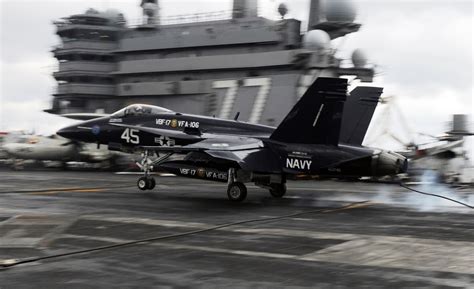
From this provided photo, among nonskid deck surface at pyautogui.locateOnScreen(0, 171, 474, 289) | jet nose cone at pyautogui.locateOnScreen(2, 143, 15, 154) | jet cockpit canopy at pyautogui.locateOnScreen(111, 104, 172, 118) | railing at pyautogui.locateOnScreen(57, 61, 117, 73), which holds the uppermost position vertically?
railing at pyautogui.locateOnScreen(57, 61, 117, 73)

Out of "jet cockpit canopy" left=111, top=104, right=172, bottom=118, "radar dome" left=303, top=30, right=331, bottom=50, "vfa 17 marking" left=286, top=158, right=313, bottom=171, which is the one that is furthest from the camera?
"radar dome" left=303, top=30, right=331, bottom=50

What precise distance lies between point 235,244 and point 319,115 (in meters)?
8.06

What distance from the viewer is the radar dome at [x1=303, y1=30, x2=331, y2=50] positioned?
4922 cm

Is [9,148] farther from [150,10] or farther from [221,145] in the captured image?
[221,145]

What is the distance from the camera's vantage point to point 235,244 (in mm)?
9352

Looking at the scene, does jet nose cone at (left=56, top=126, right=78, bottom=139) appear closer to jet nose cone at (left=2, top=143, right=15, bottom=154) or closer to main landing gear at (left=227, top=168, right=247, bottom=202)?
main landing gear at (left=227, top=168, right=247, bottom=202)

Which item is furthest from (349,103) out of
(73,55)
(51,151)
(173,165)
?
(73,55)

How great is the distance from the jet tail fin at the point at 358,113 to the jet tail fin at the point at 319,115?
2.14m

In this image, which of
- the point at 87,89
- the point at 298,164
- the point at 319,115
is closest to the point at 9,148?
the point at 87,89

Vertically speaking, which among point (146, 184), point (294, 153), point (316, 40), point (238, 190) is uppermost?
point (316, 40)

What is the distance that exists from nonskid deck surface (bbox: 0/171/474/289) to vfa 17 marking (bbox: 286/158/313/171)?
49.7 inches

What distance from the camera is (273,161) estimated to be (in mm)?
16453

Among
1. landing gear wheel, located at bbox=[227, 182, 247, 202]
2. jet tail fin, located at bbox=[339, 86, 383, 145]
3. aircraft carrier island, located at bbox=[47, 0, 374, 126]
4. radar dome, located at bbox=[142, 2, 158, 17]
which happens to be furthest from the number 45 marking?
radar dome, located at bbox=[142, 2, 158, 17]

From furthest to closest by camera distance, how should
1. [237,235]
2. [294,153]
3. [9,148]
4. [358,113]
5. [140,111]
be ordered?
1. [9,148]
2. [140,111]
3. [358,113]
4. [294,153]
5. [237,235]
